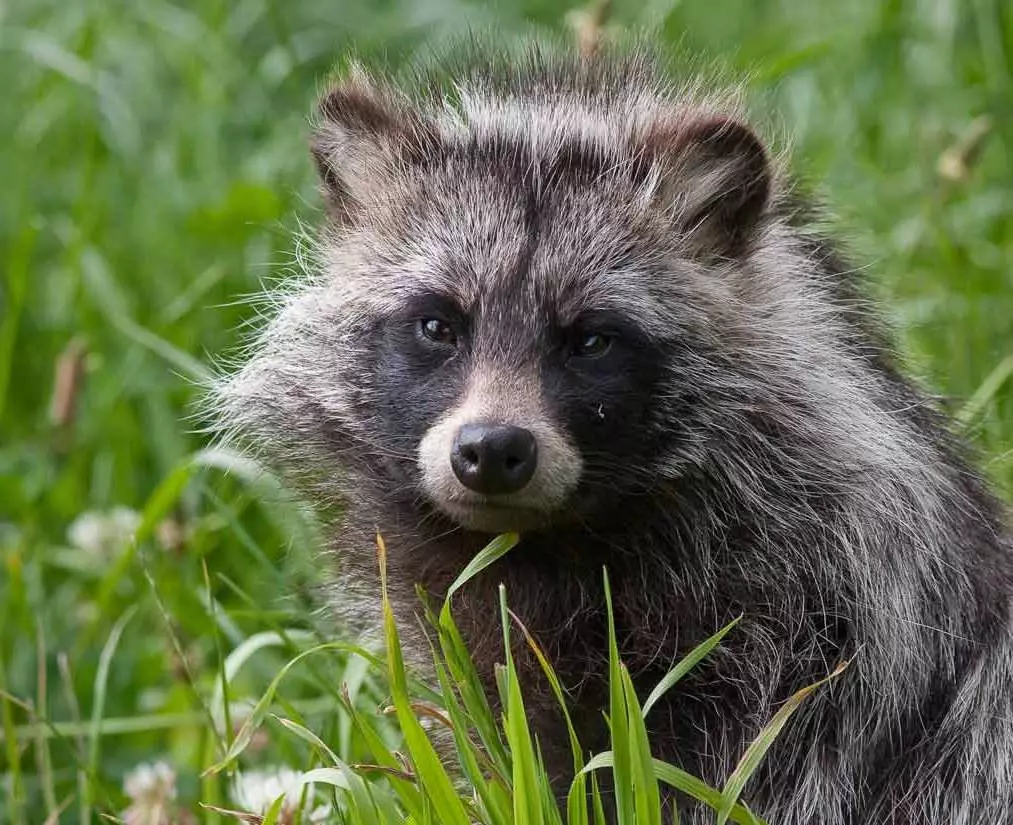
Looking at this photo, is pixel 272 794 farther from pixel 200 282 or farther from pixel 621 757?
pixel 200 282

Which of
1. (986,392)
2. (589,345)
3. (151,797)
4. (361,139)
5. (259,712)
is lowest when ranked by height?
(151,797)

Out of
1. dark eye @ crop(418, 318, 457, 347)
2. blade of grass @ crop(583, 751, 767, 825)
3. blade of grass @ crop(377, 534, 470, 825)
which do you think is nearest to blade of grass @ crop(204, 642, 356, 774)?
blade of grass @ crop(377, 534, 470, 825)

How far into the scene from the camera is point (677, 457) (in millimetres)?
4656

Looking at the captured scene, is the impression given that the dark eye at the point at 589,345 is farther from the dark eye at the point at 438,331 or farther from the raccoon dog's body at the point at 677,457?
the dark eye at the point at 438,331

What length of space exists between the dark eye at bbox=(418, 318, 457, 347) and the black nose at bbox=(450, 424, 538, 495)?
0.46 metres

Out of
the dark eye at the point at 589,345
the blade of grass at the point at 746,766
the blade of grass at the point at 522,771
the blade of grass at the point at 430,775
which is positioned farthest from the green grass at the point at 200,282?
the dark eye at the point at 589,345

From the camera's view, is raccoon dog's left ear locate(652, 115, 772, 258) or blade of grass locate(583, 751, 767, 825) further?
raccoon dog's left ear locate(652, 115, 772, 258)

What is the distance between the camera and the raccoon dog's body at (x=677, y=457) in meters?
4.55

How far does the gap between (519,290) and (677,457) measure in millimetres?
631

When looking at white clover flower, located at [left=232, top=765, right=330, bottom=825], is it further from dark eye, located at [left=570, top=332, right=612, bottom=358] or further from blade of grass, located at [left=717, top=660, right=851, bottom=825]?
dark eye, located at [left=570, top=332, right=612, bottom=358]

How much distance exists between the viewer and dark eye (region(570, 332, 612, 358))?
4.57 m

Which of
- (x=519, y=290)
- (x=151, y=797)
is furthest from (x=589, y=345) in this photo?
(x=151, y=797)

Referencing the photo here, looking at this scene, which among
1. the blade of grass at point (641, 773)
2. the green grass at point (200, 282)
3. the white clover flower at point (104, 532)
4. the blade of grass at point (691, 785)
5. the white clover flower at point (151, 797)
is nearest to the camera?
the blade of grass at point (641, 773)

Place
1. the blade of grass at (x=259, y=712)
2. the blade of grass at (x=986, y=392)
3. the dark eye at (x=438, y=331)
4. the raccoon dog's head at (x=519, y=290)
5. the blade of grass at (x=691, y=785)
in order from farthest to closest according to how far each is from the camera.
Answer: the blade of grass at (x=986, y=392) → the dark eye at (x=438, y=331) → the raccoon dog's head at (x=519, y=290) → the blade of grass at (x=259, y=712) → the blade of grass at (x=691, y=785)
